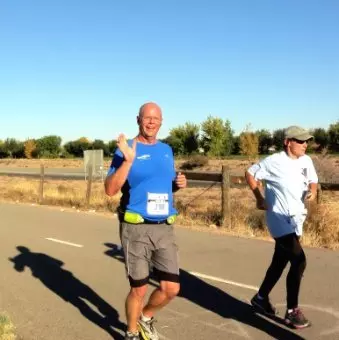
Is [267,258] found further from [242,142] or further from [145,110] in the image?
[242,142]

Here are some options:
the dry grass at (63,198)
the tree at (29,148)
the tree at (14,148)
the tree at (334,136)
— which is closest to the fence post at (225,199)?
the dry grass at (63,198)

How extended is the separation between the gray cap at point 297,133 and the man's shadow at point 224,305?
5.98 ft

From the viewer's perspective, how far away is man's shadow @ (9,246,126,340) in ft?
17.9

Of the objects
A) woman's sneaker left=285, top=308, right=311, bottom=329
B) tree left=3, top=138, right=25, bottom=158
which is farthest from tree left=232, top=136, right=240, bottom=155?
woman's sneaker left=285, top=308, right=311, bottom=329

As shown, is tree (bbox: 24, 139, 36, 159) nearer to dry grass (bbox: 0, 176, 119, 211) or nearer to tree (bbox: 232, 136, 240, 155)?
tree (bbox: 232, 136, 240, 155)

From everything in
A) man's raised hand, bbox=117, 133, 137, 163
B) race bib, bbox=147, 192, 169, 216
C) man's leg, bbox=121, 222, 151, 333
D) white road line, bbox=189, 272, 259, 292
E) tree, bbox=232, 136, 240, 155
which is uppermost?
tree, bbox=232, 136, 240, 155

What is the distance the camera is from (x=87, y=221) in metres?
13.6

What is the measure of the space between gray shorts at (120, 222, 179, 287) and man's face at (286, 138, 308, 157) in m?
1.54

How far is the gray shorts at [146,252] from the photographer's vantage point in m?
4.43

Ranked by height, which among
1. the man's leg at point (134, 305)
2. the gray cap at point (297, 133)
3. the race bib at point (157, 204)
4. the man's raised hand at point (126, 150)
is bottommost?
the man's leg at point (134, 305)

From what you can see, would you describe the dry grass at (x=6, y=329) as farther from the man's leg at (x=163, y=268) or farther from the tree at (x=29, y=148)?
the tree at (x=29, y=148)

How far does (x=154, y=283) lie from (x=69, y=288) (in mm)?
1088

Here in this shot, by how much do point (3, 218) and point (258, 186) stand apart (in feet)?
35.4

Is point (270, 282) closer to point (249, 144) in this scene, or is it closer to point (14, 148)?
point (249, 144)
